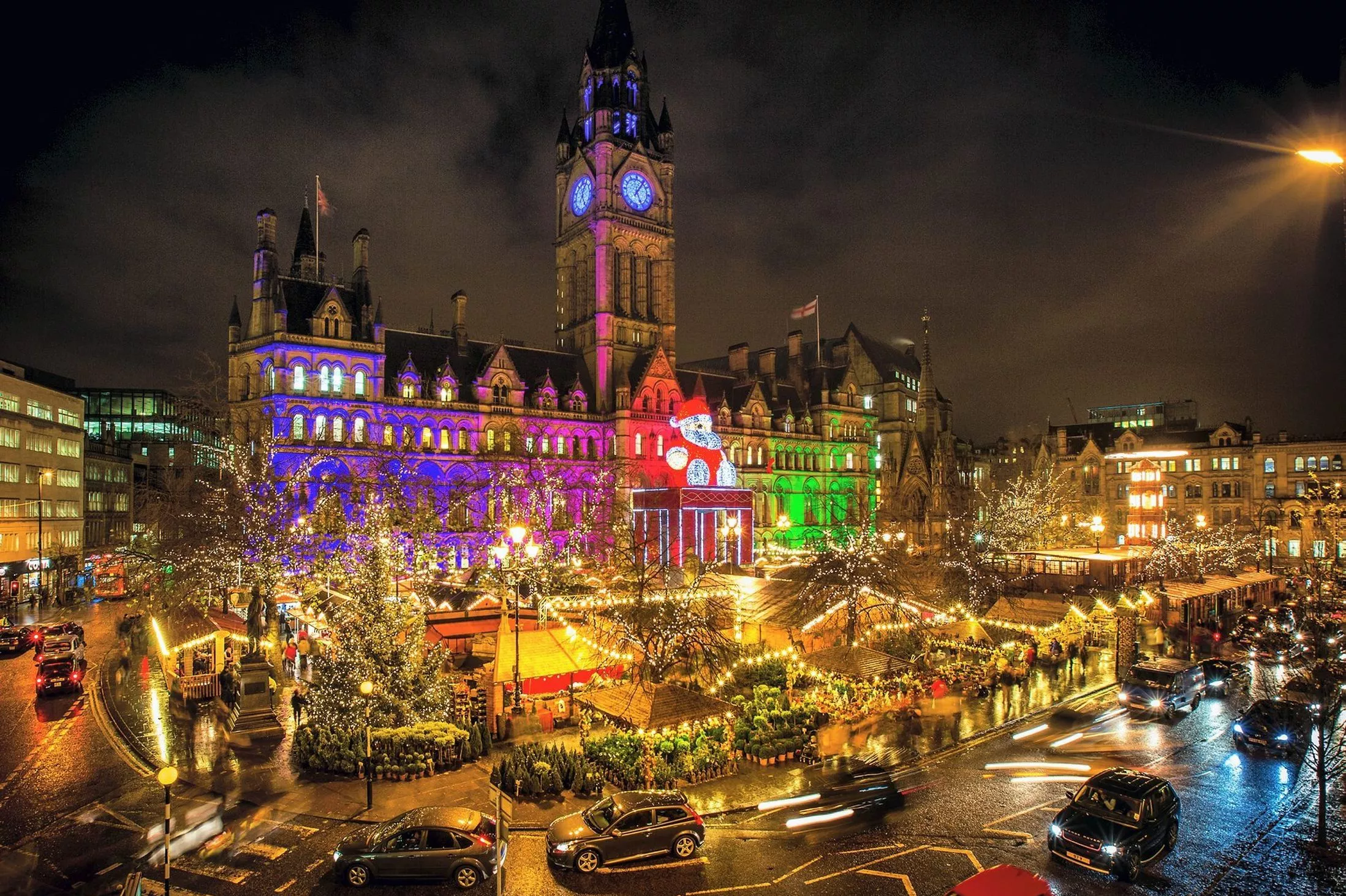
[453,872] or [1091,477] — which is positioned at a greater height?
[1091,477]

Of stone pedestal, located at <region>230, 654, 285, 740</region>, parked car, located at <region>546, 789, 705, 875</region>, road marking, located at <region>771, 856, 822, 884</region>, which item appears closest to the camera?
road marking, located at <region>771, 856, 822, 884</region>

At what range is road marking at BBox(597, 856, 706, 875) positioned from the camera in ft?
50.0

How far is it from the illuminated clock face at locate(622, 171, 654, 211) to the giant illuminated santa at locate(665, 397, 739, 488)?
22.8 meters

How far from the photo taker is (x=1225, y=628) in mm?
42625

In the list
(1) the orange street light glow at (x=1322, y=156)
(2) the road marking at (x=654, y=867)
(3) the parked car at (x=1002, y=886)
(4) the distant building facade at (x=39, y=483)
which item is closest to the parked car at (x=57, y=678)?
(2) the road marking at (x=654, y=867)

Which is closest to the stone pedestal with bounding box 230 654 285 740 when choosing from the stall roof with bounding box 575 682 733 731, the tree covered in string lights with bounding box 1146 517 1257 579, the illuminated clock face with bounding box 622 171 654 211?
the stall roof with bounding box 575 682 733 731

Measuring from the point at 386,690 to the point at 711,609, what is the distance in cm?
1340

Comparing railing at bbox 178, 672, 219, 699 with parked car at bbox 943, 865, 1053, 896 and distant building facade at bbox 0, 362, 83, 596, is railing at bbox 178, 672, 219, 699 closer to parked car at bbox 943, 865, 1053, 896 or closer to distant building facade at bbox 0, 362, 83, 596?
parked car at bbox 943, 865, 1053, 896

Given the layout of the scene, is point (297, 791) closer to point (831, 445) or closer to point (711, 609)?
point (711, 609)

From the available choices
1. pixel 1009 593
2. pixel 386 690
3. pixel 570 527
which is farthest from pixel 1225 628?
pixel 386 690

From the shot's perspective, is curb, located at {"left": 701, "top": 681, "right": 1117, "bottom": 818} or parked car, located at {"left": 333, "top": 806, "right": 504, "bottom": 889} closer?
parked car, located at {"left": 333, "top": 806, "right": 504, "bottom": 889}

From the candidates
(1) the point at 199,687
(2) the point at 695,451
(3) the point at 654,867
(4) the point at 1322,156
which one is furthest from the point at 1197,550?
(1) the point at 199,687

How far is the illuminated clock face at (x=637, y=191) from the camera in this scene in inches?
2830

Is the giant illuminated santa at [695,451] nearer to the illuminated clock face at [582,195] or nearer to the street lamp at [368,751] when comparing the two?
the illuminated clock face at [582,195]
